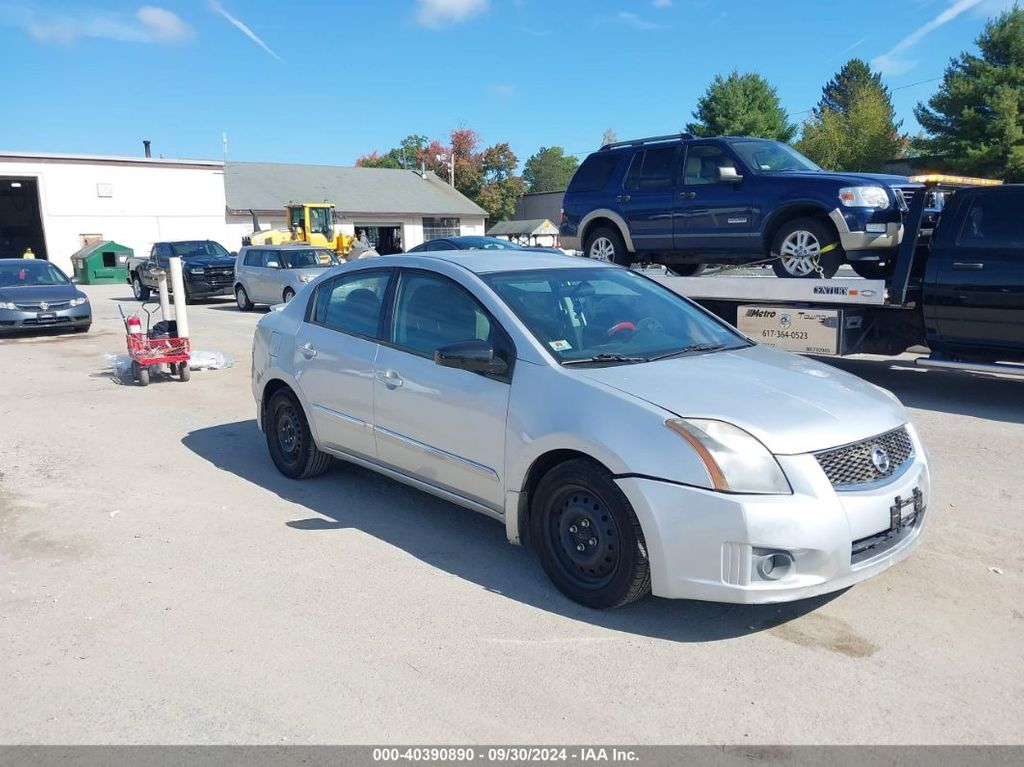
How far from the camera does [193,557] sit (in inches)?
193

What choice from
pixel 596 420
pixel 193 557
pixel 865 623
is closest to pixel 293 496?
pixel 193 557

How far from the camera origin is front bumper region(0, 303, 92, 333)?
1585 cm

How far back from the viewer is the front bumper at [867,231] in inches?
342

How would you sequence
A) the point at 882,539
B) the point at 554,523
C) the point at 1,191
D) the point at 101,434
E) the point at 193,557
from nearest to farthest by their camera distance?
1. the point at 882,539
2. the point at 554,523
3. the point at 193,557
4. the point at 101,434
5. the point at 1,191

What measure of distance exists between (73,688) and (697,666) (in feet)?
8.44

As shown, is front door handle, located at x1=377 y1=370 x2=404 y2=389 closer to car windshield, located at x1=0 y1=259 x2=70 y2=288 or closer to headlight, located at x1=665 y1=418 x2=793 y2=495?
headlight, located at x1=665 y1=418 x2=793 y2=495

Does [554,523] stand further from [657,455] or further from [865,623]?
[865,623]

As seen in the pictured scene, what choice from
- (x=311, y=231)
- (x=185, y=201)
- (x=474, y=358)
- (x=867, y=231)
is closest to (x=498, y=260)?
(x=474, y=358)

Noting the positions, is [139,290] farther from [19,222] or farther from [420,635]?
[19,222]

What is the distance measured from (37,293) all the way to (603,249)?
1138 cm

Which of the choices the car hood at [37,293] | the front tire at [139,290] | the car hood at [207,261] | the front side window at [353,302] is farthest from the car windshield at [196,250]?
the front side window at [353,302]

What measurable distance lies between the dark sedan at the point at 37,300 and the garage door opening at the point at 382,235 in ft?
121

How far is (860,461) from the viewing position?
3781 millimetres

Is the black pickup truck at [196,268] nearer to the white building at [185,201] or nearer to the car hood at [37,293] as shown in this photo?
the car hood at [37,293]
